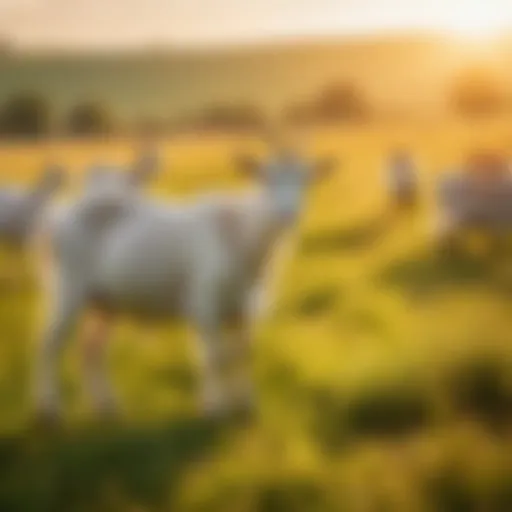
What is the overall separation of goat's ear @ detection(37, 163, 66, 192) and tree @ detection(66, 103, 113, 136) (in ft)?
0.17

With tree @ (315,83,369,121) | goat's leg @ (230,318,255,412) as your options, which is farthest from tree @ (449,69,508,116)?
goat's leg @ (230,318,255,412)

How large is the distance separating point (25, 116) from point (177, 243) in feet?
0.87

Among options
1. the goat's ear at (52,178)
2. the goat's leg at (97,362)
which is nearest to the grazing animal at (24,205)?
the goat's ear at (52,178)

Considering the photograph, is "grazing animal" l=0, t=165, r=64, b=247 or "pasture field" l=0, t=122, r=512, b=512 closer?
"pasture field" l=0, t=122, r=512, b=512

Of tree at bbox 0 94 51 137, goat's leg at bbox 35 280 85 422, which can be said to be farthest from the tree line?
goat's leg at bbox 35 280 85 422

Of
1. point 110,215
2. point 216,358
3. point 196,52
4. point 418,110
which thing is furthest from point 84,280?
point 418,110

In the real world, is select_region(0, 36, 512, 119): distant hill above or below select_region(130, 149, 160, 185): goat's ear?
above

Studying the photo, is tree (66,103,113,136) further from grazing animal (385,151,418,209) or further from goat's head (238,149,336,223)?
grazing animal (385,151,418,209)

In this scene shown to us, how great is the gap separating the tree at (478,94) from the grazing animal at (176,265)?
18cm

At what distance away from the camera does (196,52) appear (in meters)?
1.33

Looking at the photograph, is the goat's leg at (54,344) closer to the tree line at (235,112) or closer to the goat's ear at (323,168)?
the tree line at (235,112)

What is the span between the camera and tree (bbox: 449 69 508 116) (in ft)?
4.21

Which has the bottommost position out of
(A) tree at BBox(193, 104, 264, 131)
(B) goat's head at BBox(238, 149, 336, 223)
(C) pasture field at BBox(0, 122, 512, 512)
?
(C) pasture field at BBox(0, 122, 512, 512)

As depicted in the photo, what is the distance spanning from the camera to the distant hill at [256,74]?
51.4 inches
